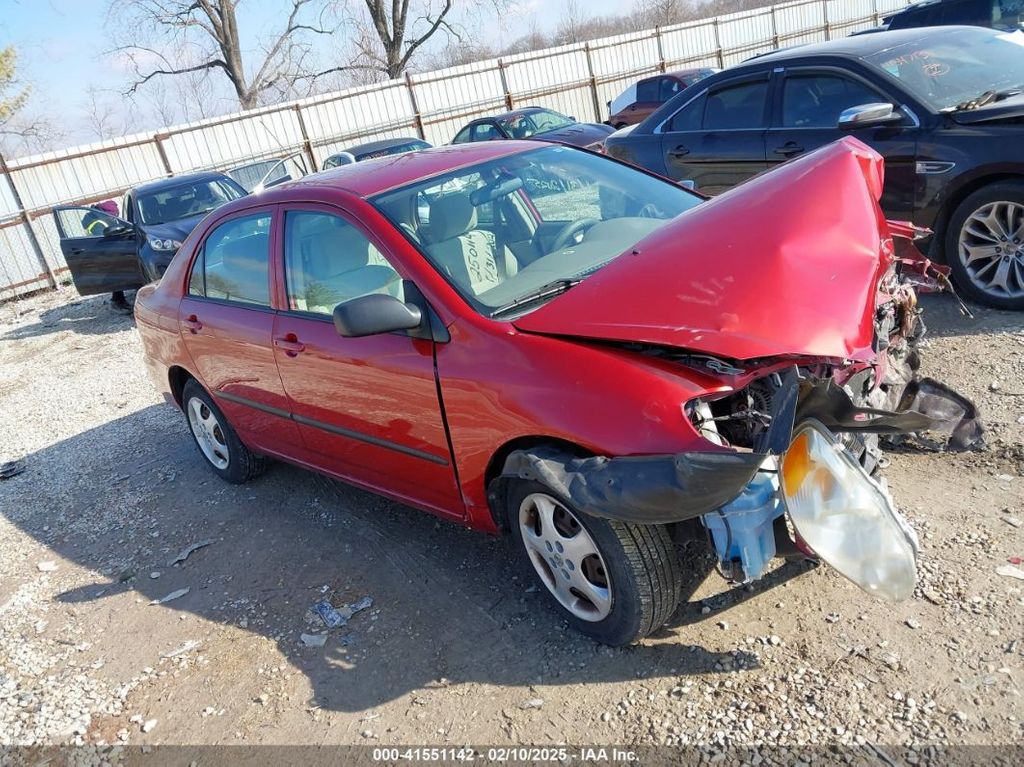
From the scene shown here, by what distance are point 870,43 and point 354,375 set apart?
473 cm

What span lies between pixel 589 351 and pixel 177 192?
10.1 m

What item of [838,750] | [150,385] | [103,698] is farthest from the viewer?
[150,385]

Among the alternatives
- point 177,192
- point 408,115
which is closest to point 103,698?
point 177,192

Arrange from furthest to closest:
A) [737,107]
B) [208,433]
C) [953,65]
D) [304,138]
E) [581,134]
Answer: [304,138], [581,134], [737,107], [953,65], [208,433]

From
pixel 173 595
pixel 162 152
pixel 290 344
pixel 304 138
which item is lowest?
pixel 173 595

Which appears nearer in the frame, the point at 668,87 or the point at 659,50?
the point at 668,87

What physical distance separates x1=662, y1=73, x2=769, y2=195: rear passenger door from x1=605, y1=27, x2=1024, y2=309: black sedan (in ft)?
0.03

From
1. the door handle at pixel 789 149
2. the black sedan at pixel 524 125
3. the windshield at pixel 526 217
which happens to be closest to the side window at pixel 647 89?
the black sedan at pixel 524 125

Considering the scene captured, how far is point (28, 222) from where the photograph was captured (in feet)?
49.9

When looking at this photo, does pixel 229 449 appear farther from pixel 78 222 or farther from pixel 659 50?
pixel 659 50

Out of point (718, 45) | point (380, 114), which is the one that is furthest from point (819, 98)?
point (718, 45)

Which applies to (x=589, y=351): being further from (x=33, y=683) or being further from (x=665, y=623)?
(x=33, y=683)

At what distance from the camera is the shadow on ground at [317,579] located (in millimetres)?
2957

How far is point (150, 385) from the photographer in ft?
25.4
